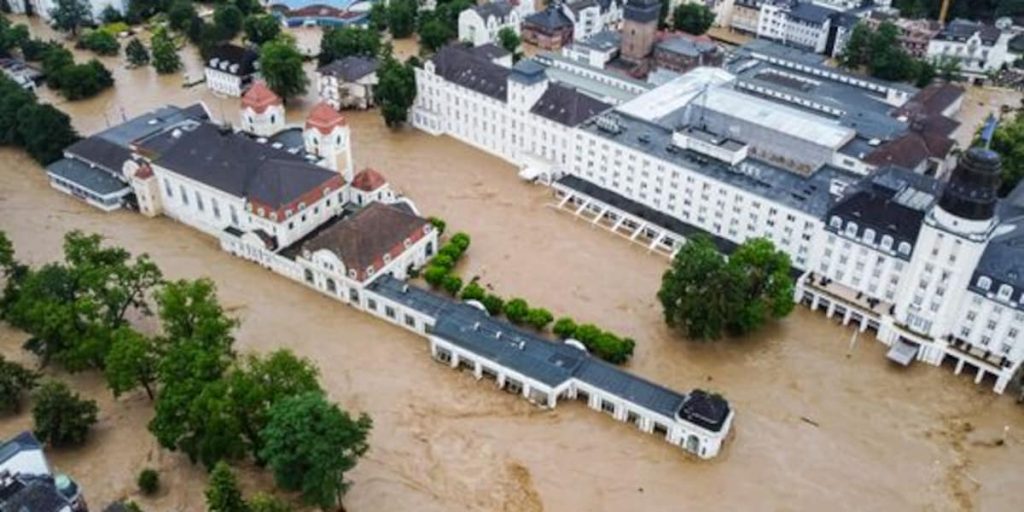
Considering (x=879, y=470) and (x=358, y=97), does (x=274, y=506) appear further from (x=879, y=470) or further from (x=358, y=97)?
(x=358, y=97)

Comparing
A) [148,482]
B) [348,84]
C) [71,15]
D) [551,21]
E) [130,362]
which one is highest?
[551,21]

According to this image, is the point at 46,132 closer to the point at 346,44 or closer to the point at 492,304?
the point at 346,44

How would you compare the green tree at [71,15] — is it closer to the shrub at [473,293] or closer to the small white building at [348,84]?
the small white building at [348,84]

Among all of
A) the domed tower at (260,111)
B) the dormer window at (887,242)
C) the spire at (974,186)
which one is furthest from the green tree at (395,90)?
the spire at (974,186)

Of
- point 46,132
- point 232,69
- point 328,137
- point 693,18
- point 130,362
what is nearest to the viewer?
point 130,362

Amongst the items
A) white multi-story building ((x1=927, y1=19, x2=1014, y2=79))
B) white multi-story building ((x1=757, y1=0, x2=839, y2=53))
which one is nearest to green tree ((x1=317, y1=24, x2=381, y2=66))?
white multi-story building ((x1=757, y1=0, x2=839, y2=53))

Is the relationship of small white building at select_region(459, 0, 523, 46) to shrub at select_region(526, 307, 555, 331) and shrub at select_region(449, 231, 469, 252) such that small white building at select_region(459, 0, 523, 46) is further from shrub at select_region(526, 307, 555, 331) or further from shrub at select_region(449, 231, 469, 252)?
shrub at select_region(526, 307, 555, 331)

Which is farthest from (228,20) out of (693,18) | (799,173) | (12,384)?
(799,173)

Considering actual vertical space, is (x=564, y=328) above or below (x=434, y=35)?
below
